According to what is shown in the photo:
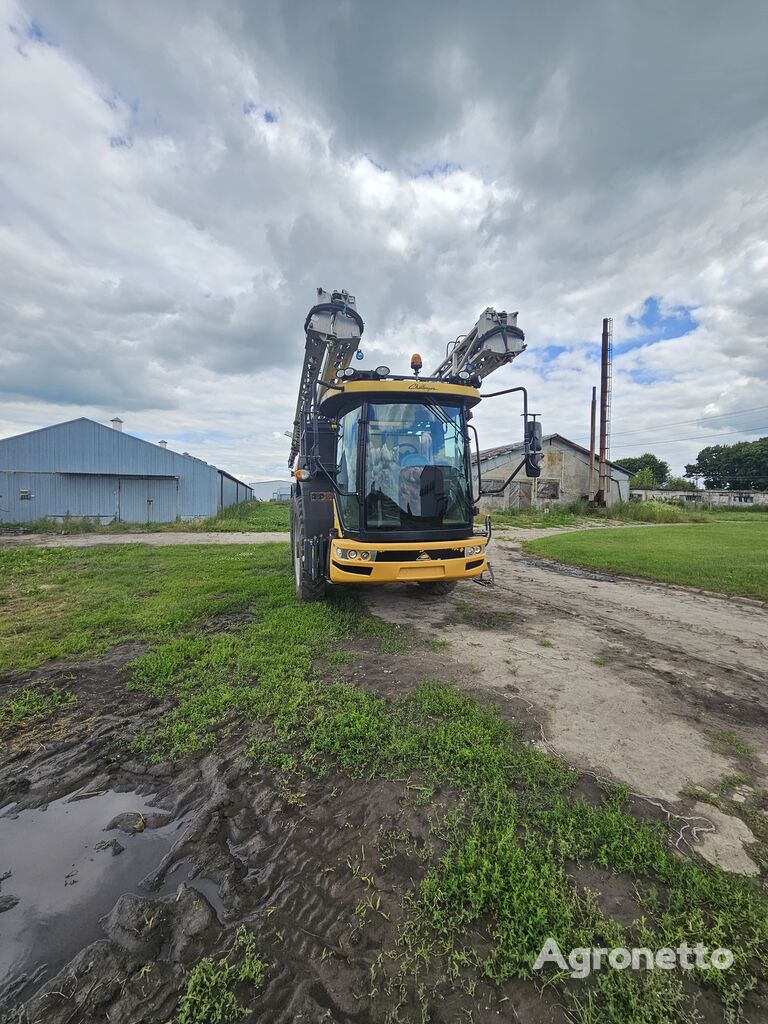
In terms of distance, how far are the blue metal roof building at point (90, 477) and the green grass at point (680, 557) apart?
18886 millimetres

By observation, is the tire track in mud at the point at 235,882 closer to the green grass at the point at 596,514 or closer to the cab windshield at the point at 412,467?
the cab windshield at the point at 412,467

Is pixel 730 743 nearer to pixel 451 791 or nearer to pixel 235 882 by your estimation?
pixel 451 791

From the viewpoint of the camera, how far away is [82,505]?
846 inches

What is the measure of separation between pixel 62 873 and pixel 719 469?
88607 mm

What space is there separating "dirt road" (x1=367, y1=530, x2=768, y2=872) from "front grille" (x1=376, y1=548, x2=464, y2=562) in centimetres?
95

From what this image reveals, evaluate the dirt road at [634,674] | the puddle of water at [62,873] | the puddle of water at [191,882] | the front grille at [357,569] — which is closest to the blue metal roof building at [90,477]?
the dirt road at [634,674]

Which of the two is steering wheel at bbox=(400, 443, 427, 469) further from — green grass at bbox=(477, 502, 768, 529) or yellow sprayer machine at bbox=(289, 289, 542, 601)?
green grass at bbox=(477, 502, 768, 529)

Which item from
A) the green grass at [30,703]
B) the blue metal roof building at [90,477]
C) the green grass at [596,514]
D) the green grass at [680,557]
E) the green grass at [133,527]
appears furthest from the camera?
the green grass at [596,514]

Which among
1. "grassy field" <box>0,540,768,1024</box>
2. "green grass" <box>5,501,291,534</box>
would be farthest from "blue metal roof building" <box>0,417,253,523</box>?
Answer: "grassy field" <box>0,540,768,1024</box>

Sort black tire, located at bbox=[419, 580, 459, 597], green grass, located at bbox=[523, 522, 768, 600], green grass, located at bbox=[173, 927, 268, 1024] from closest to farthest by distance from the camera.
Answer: green grass, located at bbox=[173, 927, 268, 1024] → black tire, located at bbox=[419, 580, 459, 597] → green grass, located at bbox=[523, 522, 768, 600]

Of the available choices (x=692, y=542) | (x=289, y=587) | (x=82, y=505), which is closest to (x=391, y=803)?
(x=289, y=587)

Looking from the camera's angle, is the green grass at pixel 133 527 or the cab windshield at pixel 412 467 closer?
the cab windshield at pixel 412 467

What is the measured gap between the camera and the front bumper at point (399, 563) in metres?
4.91

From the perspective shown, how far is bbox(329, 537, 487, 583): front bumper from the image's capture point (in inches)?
193
